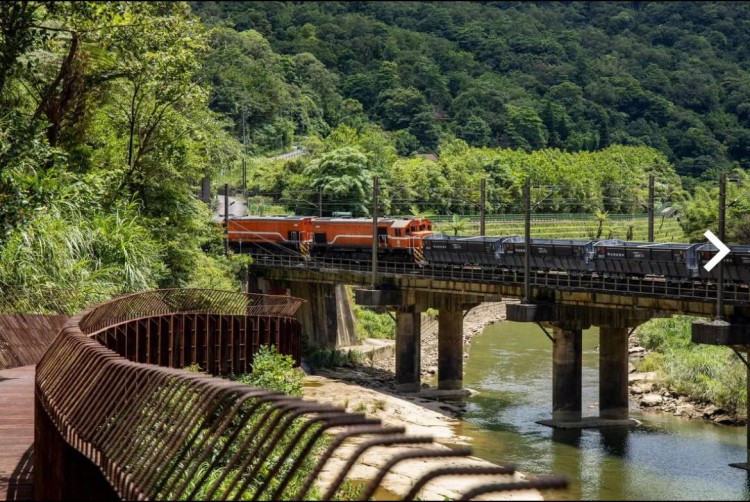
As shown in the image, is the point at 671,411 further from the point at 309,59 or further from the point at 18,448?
the point at 309,59

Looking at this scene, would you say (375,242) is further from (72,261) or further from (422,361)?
(72,261)

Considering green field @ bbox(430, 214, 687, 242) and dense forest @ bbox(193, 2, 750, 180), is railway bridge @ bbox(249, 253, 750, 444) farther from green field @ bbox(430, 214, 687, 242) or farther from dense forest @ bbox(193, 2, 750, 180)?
dense forest @ bbox(193, 2, 750, 180)

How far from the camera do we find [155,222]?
45281 millimetres

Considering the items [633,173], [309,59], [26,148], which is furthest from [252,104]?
[26,148]

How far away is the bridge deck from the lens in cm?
1494

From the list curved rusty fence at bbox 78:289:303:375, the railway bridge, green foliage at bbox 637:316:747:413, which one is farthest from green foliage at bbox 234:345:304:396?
green foliage at bbox 637:316:747:413

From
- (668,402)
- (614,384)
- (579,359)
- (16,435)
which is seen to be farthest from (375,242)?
(16,435)

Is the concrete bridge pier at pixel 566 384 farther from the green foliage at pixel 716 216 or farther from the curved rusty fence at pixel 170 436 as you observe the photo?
the green foliage at pixel 716 216

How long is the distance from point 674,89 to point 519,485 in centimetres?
12948

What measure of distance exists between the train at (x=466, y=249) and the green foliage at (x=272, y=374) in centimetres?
1448

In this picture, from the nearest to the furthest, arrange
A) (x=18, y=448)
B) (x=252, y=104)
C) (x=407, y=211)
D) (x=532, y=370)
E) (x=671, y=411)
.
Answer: (x=18, y=448)
(x=671, y=411)
(x=532, y=370)
(x=407, y=211)
(x=252, y=104)

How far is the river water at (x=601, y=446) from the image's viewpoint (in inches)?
1151

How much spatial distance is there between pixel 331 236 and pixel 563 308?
18912 millimetres

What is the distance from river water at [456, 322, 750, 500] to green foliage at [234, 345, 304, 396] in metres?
6.12
